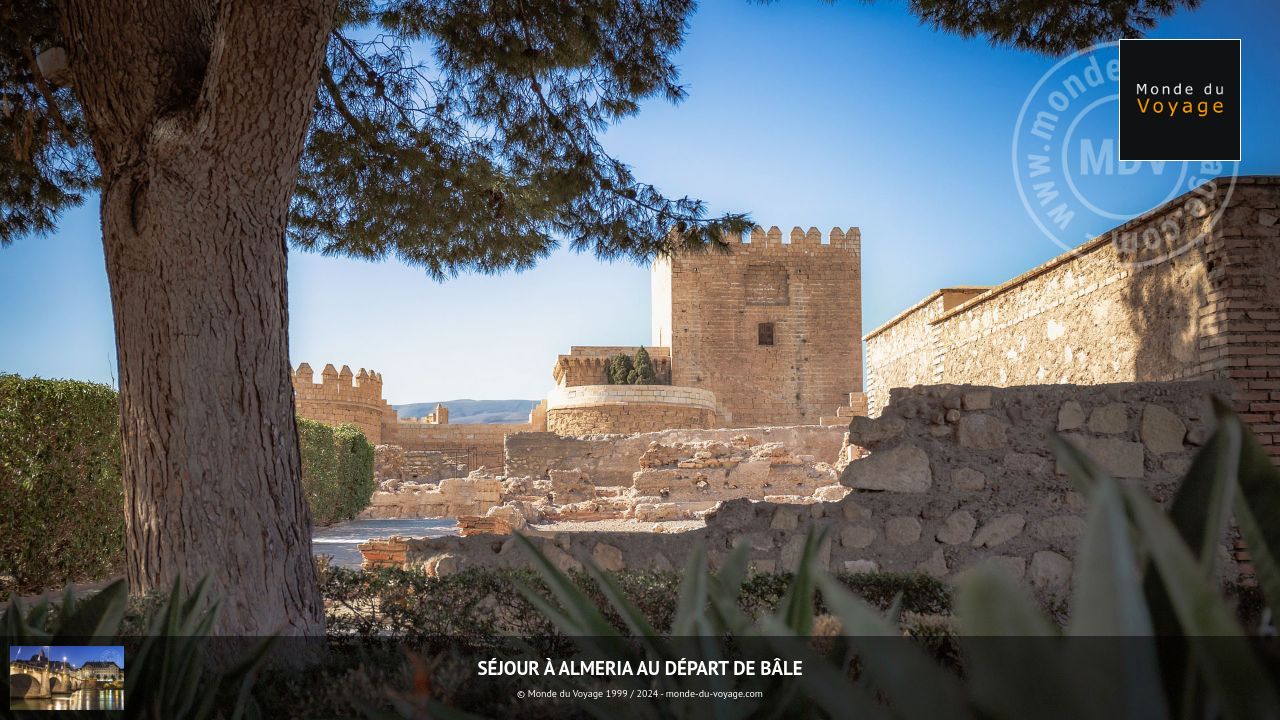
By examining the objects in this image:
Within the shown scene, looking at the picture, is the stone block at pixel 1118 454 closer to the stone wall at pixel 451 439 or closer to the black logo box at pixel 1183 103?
the black logo box at pixel 1183 103

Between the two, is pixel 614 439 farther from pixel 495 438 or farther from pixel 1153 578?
pixel 1153 578

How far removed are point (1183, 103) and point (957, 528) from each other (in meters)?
3.27

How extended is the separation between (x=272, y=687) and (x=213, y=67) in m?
2.03

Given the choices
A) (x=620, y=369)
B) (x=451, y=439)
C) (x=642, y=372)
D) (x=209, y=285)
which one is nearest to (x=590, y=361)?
(x=620, y=369)

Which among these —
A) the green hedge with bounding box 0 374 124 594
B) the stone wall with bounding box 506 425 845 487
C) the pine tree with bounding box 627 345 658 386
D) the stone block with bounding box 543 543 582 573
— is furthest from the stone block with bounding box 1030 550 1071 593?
the pine tree with bounding box 627 345 658 386

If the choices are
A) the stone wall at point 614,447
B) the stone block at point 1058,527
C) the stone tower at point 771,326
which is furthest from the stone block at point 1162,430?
the stone tower at point 771,326

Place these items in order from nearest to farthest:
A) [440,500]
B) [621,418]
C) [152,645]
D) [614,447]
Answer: [152,645], [440,500], [614,447], [621,418]

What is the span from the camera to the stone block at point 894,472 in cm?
458

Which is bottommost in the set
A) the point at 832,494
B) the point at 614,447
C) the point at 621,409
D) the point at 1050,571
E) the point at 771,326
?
the point at 832,494

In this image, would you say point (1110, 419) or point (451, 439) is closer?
point (1110, 419)

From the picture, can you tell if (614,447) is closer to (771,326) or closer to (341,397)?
(341,397)

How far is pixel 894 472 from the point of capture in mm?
4594

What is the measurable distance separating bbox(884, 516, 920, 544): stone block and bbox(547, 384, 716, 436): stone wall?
17.4m

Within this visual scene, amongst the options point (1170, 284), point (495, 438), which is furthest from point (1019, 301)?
point (495, 438)
